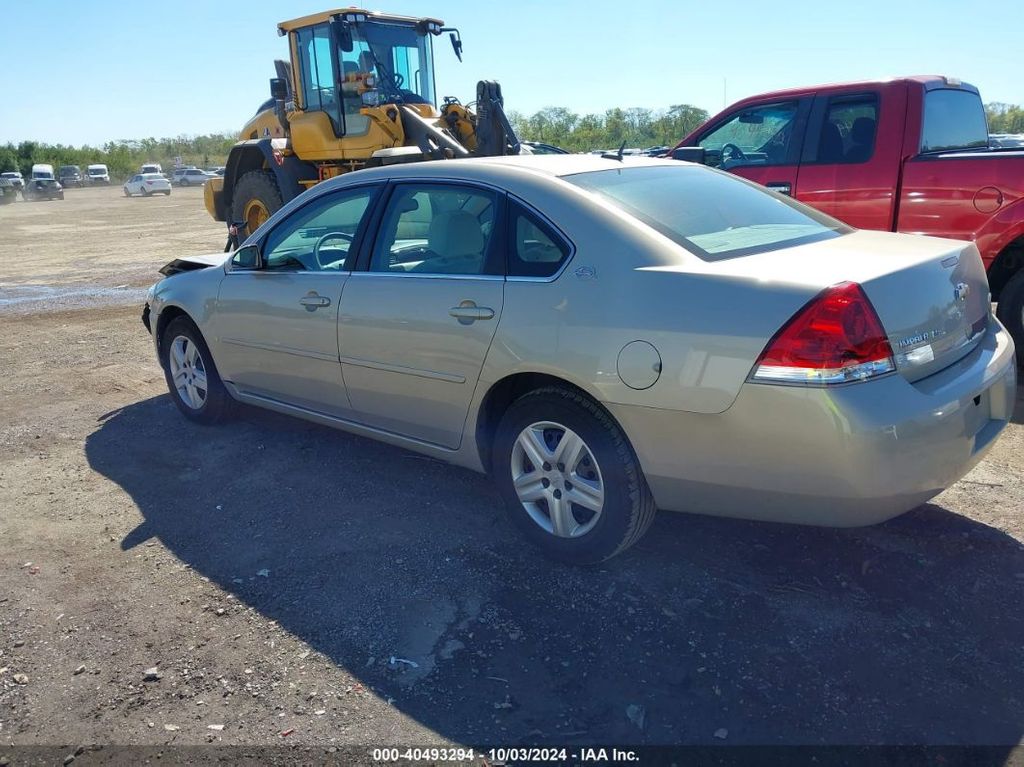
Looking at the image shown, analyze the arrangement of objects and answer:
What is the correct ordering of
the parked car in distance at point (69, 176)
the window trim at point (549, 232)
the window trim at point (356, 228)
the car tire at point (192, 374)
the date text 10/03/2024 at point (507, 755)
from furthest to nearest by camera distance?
1. the parked car in distance at point (69, 176)
2. the car tire at point (192, 374)
3. the window trim at point (356, 228)
4. the window trim at point (549, 232)
5. the date text 10/03/2024 at point (507, 755)

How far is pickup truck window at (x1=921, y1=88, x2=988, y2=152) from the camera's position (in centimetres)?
622

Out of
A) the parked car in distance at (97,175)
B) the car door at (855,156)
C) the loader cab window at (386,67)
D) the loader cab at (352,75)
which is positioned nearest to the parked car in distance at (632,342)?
the car door at (855,156)

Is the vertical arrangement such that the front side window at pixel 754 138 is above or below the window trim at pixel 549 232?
above

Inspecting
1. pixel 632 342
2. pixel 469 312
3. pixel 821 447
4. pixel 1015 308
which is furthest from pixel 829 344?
pixel 1015 308

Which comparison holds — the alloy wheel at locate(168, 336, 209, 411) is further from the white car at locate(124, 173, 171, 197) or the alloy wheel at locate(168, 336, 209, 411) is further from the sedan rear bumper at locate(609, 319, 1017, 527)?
the white car at locate(124, 173, 171, 197)

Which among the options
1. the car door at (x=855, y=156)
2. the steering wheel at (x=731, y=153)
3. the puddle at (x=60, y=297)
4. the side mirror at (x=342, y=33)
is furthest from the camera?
the side mirror at (x=342, y=33)

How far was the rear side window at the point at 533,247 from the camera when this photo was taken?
342 cm

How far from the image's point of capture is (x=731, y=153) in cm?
707

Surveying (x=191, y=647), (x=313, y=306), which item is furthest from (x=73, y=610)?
(x=313, y=306)

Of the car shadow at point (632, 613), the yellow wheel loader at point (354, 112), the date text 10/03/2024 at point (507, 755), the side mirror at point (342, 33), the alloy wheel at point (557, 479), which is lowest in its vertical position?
the date text 10/03/2024 at point (507, 755)

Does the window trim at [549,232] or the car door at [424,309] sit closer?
the window trim at [549,232]

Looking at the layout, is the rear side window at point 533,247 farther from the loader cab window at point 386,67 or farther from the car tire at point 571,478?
the loader cab window at point 386,67

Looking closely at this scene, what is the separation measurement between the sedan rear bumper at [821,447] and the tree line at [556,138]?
37.9 m

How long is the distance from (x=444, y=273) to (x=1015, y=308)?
4.19m
